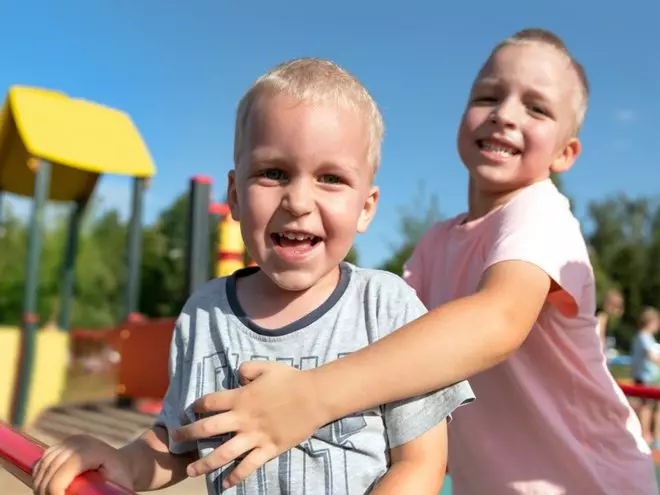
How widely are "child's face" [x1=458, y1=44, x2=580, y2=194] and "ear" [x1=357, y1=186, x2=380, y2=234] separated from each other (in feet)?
0.95

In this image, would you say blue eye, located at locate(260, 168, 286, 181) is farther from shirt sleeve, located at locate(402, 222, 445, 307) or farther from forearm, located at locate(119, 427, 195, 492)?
shirt sleeve, located at locate(402, 222, 445, 307)

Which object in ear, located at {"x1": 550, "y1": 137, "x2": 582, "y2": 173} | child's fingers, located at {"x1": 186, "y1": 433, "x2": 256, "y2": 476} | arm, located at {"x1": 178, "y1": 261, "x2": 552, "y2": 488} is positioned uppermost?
ear, located at {"x1": 550, "y1": 137, "x2": 582, "y2": 173}

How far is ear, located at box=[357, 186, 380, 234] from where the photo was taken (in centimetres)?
95

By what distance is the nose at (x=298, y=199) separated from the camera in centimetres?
81

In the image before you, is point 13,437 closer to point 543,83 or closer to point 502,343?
point 502,343

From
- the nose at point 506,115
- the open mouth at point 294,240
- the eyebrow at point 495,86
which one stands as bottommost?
the open mouth at point 294,240

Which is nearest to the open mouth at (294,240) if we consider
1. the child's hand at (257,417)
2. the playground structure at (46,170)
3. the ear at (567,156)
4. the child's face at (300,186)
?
the child's face at (300,186)

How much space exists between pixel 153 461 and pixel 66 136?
17.6 feet

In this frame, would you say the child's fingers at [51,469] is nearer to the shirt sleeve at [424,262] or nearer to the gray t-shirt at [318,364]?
the gray t-shirt at [318,364]

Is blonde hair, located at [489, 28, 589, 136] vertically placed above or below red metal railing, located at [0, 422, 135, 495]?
above

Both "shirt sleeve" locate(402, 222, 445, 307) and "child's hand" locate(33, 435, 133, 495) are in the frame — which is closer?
"child's hand" locate(33, 435, 133, 495)

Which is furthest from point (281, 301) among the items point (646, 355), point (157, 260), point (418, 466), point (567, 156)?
point (157, 260)

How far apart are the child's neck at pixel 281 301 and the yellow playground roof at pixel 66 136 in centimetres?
509

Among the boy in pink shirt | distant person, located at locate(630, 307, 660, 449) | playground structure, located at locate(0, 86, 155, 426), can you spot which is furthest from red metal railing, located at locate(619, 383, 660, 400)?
distant person, located at locate(630, 307, 660, 449)
